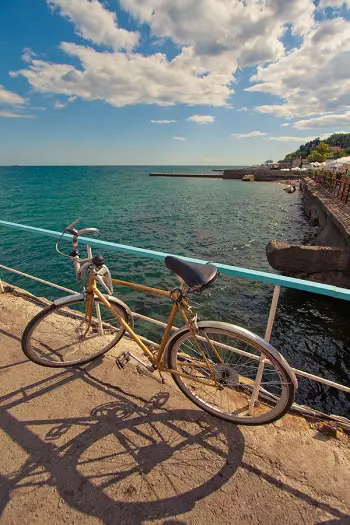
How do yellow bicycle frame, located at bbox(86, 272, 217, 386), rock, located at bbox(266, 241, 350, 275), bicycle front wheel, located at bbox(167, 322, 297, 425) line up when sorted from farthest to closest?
1. rock, located at bbox(266, 241, 350, 275)
2. yellow bicycle frame, located at bbox(86, 272, 217, 386)
3. bicycle front wheel, located at bbox(167, 322, 297, 425)

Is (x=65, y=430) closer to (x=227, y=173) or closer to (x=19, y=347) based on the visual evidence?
(x=19, y=347)

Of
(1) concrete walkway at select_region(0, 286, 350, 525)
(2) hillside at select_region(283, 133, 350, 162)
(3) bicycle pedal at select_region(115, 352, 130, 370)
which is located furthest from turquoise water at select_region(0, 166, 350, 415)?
(2) hillside at select_region(283, 133, 350, 162)

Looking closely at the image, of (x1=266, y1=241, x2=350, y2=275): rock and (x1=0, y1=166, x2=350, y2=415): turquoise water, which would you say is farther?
(x1=266, y1=241, x2=350, y2=275): rock

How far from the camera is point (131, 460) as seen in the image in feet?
6.58

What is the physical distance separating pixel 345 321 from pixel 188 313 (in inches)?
368

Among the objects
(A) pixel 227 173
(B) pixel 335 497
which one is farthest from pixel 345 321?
(A) pixel 227 173

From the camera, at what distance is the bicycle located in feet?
6.94

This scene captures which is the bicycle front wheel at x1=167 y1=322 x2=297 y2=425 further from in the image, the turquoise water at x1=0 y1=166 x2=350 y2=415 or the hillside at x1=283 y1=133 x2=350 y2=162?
the hillside at x1=283 y1=133 x2=350 y2=162

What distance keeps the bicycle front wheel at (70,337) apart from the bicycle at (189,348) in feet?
0.03

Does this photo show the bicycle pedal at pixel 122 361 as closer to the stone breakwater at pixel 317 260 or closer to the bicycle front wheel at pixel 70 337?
the bicycle front wheel at pixel 70 337

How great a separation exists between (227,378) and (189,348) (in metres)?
0.44

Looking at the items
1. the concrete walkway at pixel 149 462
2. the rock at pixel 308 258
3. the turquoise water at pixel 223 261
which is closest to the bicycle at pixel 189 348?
the concrete walkway at pixel 149 462

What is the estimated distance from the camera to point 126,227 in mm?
23484

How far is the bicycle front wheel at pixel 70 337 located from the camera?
279 cm
